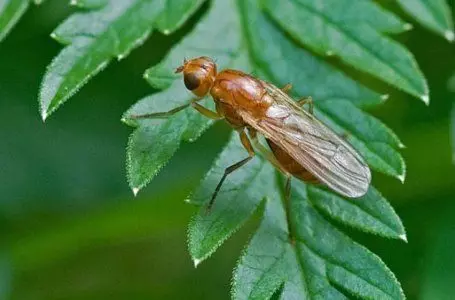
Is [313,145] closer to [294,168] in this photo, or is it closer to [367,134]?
[294,168]

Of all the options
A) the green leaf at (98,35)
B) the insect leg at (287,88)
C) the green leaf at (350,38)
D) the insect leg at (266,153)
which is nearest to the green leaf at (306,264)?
the insect leg at (266,153)

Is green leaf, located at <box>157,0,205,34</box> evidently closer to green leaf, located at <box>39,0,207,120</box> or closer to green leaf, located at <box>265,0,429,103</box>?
green leaf, located at <box>39,0,207,120</box>

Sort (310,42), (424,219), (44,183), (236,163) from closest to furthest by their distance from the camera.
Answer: (236,163)
(310,42)
(424,219)
(44,183)

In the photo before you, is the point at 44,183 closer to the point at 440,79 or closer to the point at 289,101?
the point at 289,101

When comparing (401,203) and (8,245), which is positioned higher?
(401,203)

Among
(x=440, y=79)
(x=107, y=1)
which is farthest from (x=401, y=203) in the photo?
(x=107, y=1)

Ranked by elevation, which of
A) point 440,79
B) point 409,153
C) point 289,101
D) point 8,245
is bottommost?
point 8,245

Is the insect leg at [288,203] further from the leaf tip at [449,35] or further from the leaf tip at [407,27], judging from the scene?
the leaf tip at [449,35]

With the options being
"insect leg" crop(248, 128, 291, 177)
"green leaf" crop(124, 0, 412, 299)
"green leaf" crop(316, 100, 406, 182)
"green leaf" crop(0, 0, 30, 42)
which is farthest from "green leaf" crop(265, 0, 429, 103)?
"green leaf" crop(0, 0, 30, 42)
